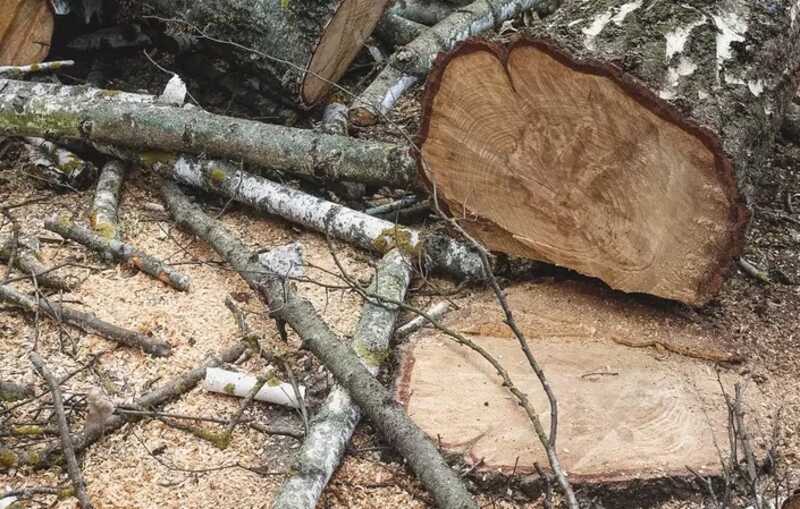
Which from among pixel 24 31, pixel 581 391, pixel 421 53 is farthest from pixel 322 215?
pixel 24 31

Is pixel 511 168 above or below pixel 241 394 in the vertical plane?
above

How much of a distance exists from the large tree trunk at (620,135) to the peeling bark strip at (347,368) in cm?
77

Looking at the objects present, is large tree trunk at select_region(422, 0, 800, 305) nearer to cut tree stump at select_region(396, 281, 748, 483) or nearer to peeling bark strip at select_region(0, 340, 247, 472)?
cut tree stump at select_region(396, 281, 748, 483)

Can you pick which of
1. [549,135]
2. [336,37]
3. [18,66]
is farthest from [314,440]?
[18,66]

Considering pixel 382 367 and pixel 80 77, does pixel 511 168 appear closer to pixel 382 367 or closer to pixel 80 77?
pixel 382 367

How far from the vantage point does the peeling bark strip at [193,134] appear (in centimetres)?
396

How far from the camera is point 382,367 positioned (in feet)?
10.5

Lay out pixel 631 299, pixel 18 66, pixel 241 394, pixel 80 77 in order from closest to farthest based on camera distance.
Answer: pixel 241 394 < pixel 631 299 < pixel 18 66 < pixel 80 77

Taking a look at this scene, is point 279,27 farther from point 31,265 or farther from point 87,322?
point 87,322

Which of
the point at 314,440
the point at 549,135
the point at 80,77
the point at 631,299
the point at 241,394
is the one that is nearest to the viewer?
the point at 314,440

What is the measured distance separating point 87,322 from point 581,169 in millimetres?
1843

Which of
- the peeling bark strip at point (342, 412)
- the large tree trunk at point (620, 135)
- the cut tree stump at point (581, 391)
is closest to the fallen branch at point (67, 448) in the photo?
the peeling bark strip at point (342, 412)

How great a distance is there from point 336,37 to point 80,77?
58.8 inches

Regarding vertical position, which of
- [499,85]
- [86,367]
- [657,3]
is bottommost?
[86,367]
